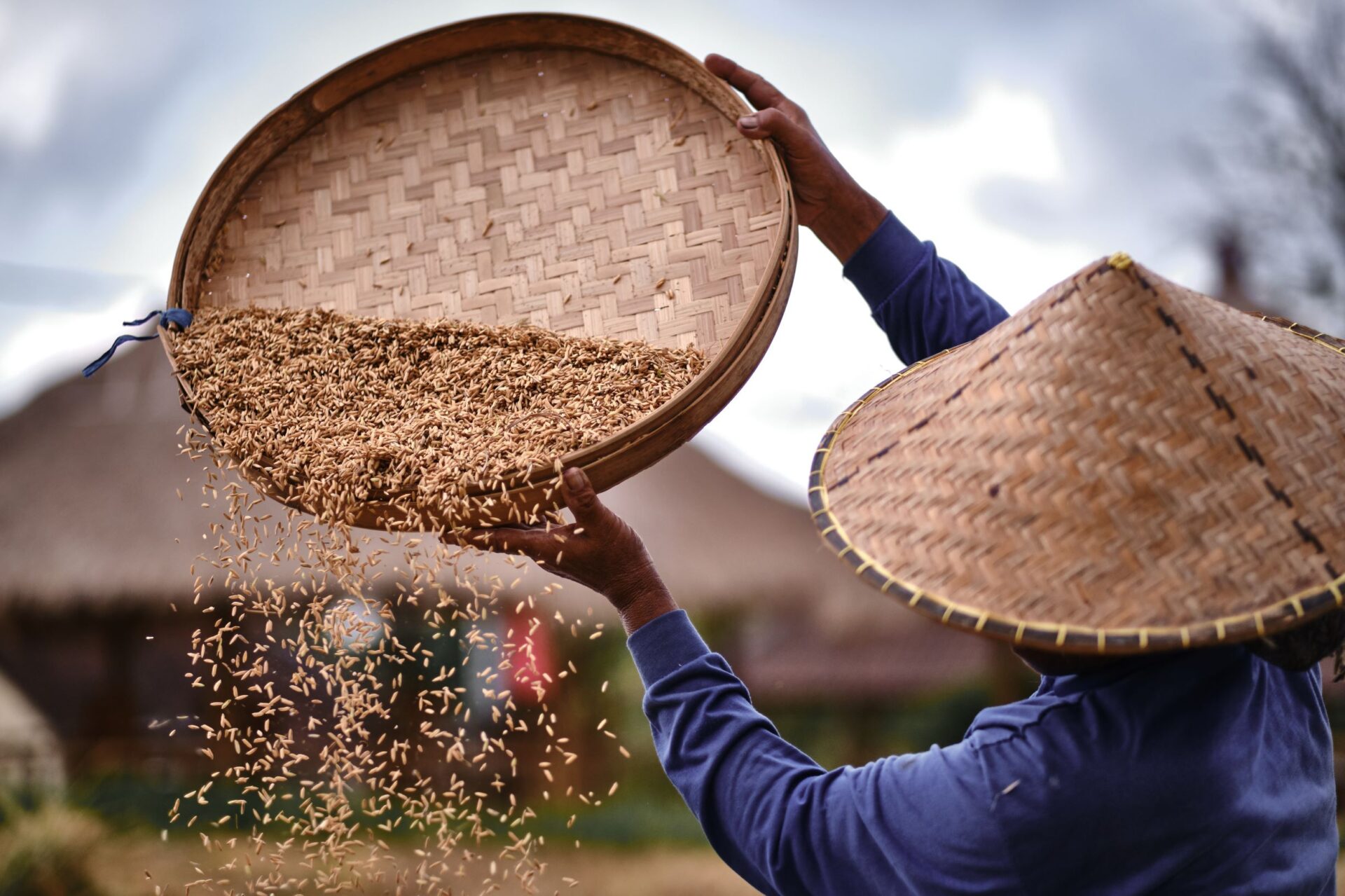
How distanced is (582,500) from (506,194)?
80cm

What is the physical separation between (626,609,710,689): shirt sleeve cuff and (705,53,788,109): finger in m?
0.93

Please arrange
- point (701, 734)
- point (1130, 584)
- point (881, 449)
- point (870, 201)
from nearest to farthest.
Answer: point (1130, 584)
point (881, 449)
point (701, 734)
point (870, 201)

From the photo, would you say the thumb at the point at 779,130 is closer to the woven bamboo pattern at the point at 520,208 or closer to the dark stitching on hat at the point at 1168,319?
the woven bamboo pattern at the point at 520,208

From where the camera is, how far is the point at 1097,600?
103 centimetres

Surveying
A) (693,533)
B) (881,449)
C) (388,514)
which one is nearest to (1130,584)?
(881,449)

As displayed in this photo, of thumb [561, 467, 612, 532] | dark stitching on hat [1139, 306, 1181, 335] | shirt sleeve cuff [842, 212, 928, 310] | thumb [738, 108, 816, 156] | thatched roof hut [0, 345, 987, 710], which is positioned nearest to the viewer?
dark stitching on hat [1139, 306, 1181, 335]

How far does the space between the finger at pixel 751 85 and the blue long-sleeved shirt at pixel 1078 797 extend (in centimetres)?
109

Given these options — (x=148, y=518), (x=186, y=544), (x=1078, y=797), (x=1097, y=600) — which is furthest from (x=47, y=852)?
(x=1097, y=600)

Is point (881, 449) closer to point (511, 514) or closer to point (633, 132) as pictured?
point (511, 514)

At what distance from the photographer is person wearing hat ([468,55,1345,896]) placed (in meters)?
1.04

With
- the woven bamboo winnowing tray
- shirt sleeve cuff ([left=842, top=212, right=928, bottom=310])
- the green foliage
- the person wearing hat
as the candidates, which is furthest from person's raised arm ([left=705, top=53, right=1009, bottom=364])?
the green foliage

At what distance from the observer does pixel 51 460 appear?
720 centimetres

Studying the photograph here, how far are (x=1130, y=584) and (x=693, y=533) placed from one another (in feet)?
20.1

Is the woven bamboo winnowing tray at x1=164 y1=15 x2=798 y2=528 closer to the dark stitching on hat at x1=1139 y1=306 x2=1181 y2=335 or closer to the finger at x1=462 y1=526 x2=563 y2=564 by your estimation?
the finger at x1=462 y1=526 x2=563 y2=564
